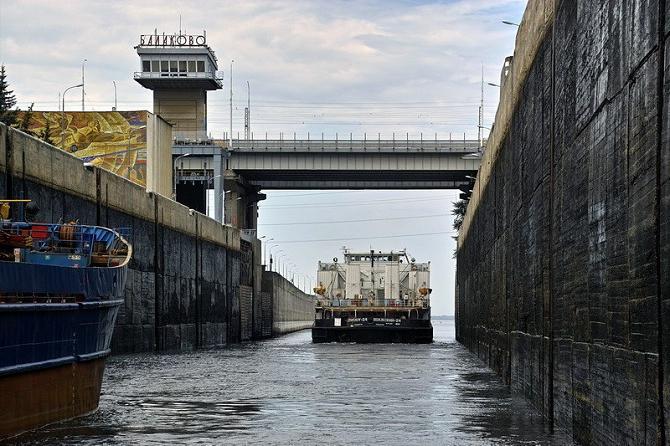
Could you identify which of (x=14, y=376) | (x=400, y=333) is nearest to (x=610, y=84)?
(x=14, y=376)

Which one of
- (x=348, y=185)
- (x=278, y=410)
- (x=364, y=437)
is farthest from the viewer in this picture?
(x=348, y=185)

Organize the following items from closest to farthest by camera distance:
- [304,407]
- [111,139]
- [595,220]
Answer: [595,220] < [304,407] < [111,139]

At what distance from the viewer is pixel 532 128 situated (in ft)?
74.2

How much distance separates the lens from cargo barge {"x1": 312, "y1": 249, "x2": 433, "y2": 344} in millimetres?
60406

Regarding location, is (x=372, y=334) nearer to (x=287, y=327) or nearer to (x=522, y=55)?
(x=522, y=55)

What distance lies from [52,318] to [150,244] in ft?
113

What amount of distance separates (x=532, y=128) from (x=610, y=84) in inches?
384

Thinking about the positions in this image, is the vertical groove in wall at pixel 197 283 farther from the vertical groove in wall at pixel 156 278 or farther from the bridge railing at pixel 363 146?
the bridge railing at pixel 363 146

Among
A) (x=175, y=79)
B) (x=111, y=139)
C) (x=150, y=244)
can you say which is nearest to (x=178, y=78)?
(x=175, y=79)

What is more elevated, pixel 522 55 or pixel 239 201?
pixel 239 201

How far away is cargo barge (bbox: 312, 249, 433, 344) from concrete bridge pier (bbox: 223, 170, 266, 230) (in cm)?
2655

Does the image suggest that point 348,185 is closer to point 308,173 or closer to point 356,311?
point 308,173

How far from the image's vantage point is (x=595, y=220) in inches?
536

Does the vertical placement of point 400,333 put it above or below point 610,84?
below
